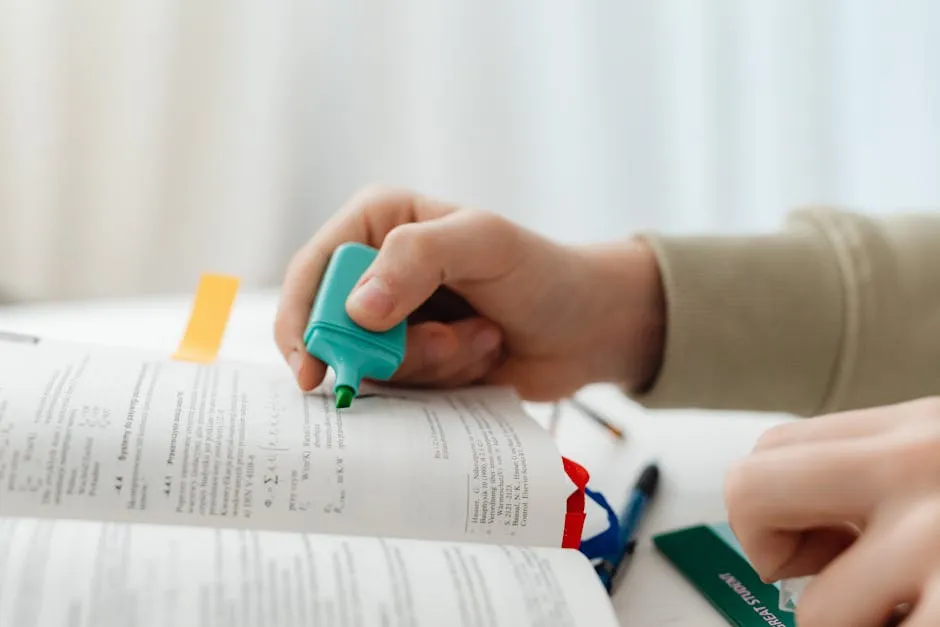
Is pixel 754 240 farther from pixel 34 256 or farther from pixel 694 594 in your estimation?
pixel 34 256

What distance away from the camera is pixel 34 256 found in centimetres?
86

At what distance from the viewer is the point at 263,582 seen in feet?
0.96

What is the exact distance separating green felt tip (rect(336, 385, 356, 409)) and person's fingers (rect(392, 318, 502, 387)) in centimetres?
10

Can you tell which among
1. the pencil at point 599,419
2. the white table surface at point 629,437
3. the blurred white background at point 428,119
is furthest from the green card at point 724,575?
the blurred white background at point 428,119

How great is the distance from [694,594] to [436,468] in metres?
0.15

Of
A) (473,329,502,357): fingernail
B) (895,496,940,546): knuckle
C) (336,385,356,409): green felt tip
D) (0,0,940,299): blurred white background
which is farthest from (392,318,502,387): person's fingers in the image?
(0,0,940,299): blurred white background

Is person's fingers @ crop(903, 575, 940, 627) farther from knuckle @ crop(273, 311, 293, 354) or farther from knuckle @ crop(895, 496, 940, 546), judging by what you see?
knuckle @ crop(273, 311, 293, 354)

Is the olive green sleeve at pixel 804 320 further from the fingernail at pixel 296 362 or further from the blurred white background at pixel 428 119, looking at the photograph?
the blurred white background at pixel 428 119

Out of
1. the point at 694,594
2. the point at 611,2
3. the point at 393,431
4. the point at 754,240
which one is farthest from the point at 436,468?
the point at 611,2

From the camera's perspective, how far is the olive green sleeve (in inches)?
23.5

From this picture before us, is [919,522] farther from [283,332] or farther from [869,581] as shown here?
[283,332]

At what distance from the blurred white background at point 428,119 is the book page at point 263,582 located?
25.5 inches

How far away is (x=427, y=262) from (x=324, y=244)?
9 centimetres

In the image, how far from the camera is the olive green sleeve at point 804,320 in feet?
1.96
